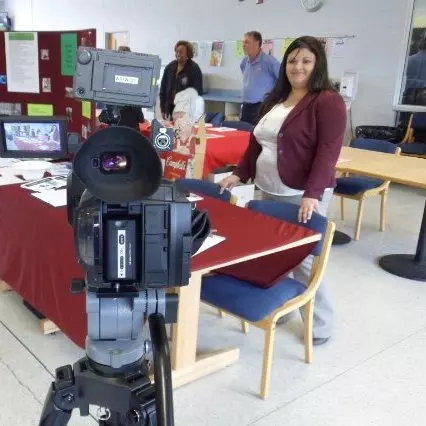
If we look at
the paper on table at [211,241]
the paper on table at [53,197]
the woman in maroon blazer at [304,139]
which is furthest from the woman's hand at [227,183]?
the paper on table at [53,197]

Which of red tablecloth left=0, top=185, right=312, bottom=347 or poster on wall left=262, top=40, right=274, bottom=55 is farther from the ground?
poster on wall left=262, top=40, right=274, bottom=55

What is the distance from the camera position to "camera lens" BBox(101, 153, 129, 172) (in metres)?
0.80

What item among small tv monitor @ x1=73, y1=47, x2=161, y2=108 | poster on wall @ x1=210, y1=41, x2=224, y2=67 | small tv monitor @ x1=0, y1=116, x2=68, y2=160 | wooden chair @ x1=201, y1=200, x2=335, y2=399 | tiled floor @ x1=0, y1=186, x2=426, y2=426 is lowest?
tiled floor @ x1=0, y1=186, x2=426, y2=426

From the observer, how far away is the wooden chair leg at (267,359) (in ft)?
5.94

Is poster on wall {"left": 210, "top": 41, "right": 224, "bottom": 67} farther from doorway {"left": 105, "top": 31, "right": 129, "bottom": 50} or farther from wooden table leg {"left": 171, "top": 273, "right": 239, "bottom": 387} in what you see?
wooden table leg {"left": 171, "top": 273, "right": 239, "bottom": 387}

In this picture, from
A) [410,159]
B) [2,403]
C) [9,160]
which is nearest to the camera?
[2,403]

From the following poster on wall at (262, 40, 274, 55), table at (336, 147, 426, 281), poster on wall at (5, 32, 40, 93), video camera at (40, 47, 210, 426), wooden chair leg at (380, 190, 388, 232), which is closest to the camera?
video camera at (40, 47, 210, 426)

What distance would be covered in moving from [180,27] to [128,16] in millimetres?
1368

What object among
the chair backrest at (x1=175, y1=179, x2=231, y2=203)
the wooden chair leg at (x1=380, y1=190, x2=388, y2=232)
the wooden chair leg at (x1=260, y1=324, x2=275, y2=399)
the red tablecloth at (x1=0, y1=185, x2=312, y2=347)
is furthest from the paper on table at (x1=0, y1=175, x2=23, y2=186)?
the wooden chair leg at (x1=380, y1=190, x2=388, y2=232)

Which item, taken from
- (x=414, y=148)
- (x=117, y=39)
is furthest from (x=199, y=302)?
(x=117, y=39)

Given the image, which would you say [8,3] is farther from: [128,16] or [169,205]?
[169,205]

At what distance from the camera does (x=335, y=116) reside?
209 cm

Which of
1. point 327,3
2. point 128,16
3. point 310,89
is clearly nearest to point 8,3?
point 128,16

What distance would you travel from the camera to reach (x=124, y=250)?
0.82 metres
